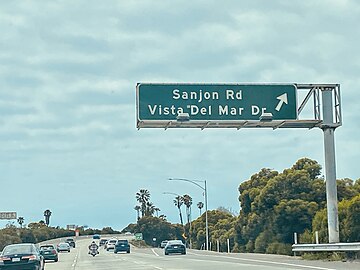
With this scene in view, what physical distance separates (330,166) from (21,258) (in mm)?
14568

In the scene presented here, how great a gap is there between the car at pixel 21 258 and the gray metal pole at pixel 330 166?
1336 cm

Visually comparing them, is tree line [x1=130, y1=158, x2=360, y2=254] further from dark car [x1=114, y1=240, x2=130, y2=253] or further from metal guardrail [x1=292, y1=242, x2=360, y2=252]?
dark car [x1=114, y1=240, x2=130, y2=253]

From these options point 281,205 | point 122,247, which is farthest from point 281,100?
point 122,247

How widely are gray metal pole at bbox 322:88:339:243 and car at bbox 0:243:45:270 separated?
1336 centimetres

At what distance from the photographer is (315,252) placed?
34.6 metres

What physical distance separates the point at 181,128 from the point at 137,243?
107 metres

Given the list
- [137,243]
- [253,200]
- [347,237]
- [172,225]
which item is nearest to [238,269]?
[347,237]

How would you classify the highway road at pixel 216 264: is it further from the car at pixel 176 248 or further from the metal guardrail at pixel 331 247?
the car at pixel 176 248

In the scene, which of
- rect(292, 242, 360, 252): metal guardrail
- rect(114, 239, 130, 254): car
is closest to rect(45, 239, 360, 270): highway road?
rect(292, 242, 360, 252): metal guardrail

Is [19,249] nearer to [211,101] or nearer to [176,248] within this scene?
[211,101]

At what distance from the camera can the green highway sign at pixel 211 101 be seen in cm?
3216

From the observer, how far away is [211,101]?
3256 centimetres

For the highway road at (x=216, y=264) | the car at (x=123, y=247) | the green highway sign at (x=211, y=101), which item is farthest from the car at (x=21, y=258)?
the car at (x=123, y=247)

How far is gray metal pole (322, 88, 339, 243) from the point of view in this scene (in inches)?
1314
